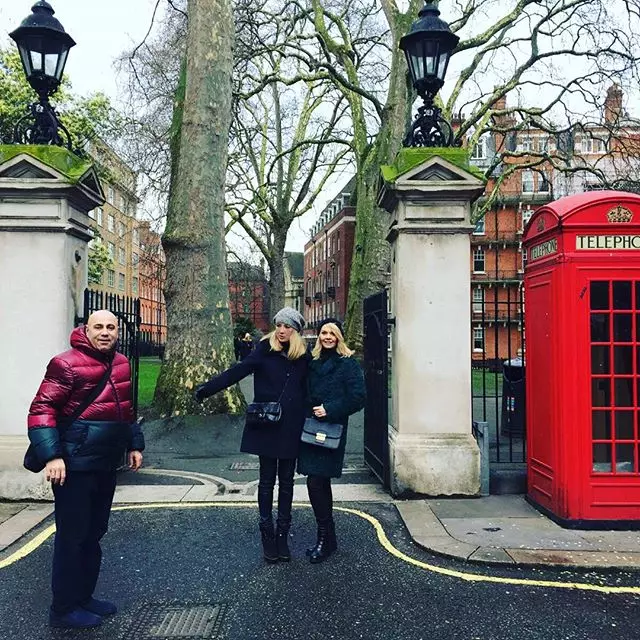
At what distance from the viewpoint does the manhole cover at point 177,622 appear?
3.48 m

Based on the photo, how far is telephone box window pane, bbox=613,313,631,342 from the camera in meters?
5.43

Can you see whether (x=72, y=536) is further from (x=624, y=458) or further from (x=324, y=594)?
(x=624, y=458)

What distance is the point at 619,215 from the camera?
5367 mm

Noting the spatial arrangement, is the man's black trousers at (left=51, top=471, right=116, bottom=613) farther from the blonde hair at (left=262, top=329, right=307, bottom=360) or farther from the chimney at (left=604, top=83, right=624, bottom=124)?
the chimney at (left=604, top=83, right=624, bottom=124)

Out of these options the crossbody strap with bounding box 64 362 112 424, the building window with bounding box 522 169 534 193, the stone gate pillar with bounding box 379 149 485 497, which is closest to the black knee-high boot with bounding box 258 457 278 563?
the crossbody strap with bounding box 64 362 112 424

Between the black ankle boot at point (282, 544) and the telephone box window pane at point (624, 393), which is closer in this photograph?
the black ankle boot at point (282, 544)

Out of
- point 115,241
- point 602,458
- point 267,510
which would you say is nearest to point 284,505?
point 267,510

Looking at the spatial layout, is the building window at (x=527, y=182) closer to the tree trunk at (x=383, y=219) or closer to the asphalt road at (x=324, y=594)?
the tree trunk at (x=383, y=219)

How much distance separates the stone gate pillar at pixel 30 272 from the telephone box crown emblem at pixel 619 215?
16.7 ft

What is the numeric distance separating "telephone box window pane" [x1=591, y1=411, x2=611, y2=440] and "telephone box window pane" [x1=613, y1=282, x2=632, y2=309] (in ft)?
3.08

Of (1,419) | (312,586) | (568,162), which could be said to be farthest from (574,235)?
(568,162)

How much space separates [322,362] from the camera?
15.7 ft

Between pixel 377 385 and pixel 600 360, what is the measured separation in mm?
2291

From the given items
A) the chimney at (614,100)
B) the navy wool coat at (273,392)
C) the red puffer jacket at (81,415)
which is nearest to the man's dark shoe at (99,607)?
the red puffer jacket at (81,415)
